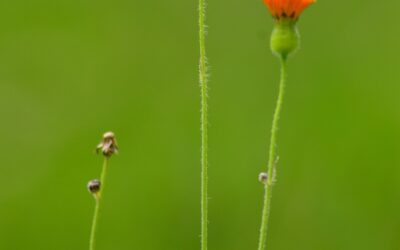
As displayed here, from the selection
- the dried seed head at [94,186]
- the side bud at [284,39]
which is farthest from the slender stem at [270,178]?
the dried seed head at [94,186]

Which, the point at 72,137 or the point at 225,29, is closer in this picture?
the point at 72,137

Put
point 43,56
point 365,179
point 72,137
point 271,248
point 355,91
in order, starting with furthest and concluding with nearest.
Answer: point 43,56, point 355,91, point 72,137, point 365,179, point 271,248

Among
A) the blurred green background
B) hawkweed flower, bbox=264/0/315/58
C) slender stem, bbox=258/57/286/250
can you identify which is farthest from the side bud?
the blurred green background

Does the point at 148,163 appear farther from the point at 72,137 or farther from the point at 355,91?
the point at 355,91

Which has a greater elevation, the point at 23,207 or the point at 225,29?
the point at 225,29

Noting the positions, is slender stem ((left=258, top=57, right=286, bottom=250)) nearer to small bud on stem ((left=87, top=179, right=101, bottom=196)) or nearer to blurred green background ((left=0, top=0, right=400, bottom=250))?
small bud on stem ((left=87, top=179, right=101, bottom=196))

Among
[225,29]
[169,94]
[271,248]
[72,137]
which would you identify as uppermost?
[225,29]

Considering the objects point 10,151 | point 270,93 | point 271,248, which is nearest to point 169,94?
point 270,93
